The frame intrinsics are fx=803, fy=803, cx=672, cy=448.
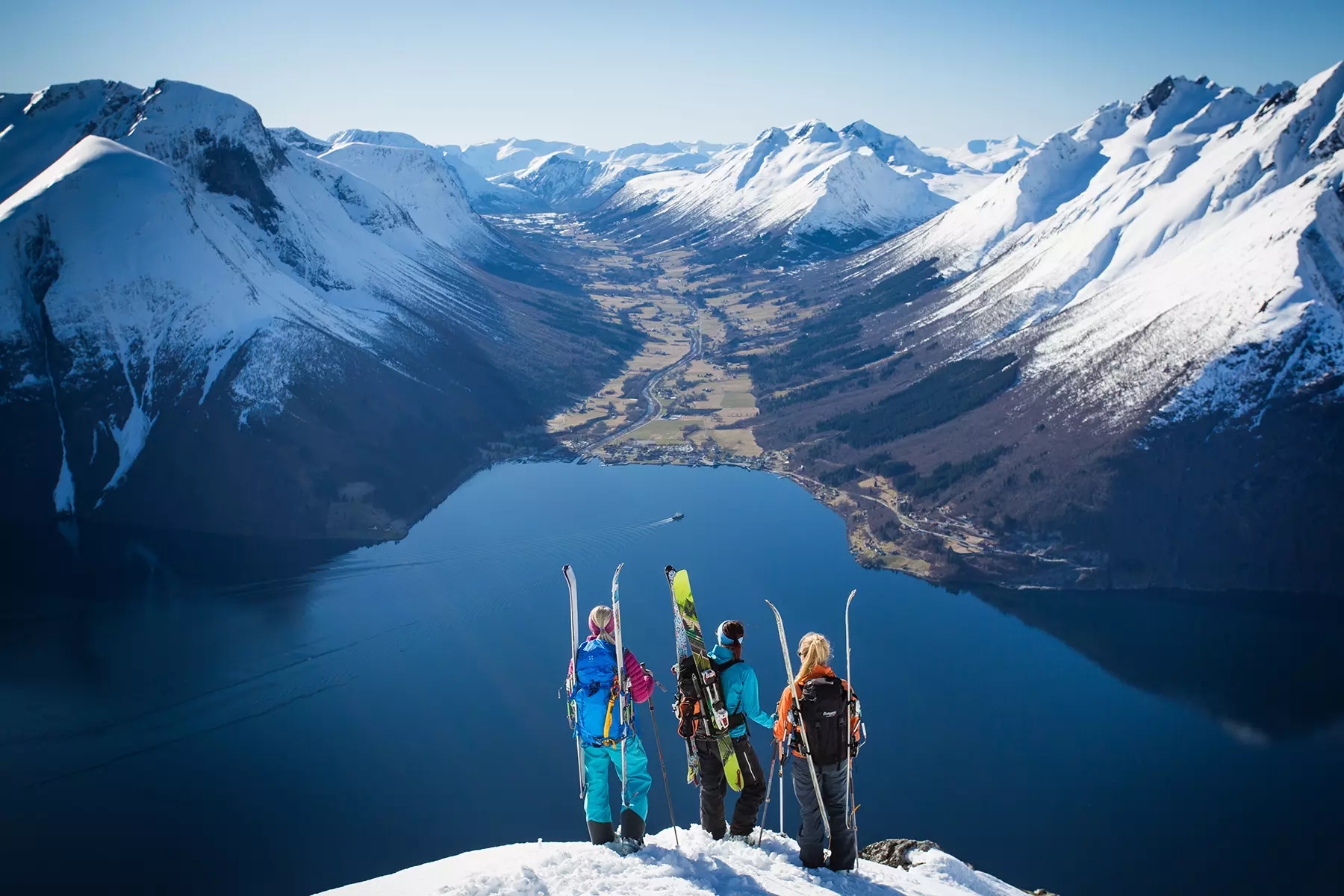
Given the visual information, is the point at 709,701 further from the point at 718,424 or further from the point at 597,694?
the point at 718,424

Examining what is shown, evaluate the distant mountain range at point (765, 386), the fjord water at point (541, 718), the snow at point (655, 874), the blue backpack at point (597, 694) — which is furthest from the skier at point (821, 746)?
the distant mountain range at point (765, 386)

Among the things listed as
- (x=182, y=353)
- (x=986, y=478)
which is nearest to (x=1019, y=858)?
(x=986, y=478)

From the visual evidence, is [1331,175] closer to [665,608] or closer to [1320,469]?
[1320,469]

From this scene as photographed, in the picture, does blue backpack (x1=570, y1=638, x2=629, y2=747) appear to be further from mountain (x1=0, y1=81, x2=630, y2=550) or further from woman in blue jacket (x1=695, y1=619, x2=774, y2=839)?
mountain (x1=0, y1=81, x2=630, y2=550)

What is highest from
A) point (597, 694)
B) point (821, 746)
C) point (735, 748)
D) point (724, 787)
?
point (597, 694)

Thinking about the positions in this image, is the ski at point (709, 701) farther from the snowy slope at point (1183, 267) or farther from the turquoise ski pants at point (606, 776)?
the snowy slope at point (1183, 267)

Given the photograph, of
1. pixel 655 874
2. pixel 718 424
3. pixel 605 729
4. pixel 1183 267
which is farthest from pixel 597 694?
pixel 1183 267

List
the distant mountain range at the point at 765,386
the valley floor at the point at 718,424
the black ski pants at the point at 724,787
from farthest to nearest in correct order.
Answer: the valley floor at the point at 718,424
the distant mountain range at the point at 765,386
the black ski pants at the point at 724,787
